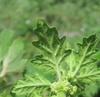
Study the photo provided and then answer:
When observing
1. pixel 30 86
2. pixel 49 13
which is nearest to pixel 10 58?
pixel 30 86

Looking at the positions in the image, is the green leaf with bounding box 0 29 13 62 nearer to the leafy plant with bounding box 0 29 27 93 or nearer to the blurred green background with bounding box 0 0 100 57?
the leafy plant with bounding box 0 29 27 93

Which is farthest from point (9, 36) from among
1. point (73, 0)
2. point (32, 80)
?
point (73, 0)

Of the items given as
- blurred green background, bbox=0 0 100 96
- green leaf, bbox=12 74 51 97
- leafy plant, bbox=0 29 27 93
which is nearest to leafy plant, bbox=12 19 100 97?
green leaf, bbox=12 74 51 97

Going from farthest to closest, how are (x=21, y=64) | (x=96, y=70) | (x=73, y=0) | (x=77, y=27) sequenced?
(x=73, y=0) < (x=77, y=27) < (x=21, y=64) < (x=96, y=70)

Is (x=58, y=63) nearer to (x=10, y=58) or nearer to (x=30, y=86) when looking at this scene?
(x=30, y=86)

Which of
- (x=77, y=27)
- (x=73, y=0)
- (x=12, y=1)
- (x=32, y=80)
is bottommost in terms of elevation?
(x=77, y=27)

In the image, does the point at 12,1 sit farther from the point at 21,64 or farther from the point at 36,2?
the point at 21,64

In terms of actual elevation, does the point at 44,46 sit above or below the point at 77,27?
above
